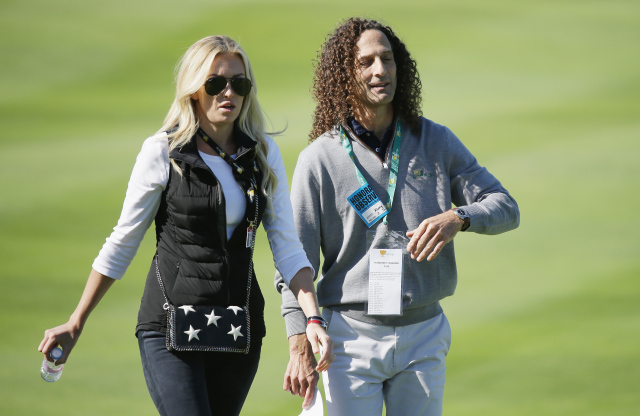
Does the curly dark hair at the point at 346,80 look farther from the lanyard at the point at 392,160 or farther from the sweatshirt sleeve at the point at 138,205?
the sweatshirt sleeve at the point at 138,205

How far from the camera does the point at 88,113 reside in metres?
4.23

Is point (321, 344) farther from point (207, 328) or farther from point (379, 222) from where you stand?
point (379, 222)

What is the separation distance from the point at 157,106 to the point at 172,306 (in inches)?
102

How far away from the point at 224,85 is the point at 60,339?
2.34 feet

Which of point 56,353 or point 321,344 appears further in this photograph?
point 321,344

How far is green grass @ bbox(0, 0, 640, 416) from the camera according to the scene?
3420 millimetres

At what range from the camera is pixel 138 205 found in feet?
6.14

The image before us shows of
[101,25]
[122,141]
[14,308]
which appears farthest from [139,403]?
[101,25]

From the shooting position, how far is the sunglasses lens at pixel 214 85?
1.94 meters

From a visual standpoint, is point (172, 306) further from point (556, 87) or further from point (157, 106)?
point (556, 87)

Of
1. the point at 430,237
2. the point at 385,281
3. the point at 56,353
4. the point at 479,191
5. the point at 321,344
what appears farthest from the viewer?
the point at 479,191

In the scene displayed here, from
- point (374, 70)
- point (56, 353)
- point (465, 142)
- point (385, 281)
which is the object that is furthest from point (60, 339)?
point (465, 142)

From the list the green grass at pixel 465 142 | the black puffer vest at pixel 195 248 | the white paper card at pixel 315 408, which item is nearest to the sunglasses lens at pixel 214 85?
the black puffer vest at pixel 195 248

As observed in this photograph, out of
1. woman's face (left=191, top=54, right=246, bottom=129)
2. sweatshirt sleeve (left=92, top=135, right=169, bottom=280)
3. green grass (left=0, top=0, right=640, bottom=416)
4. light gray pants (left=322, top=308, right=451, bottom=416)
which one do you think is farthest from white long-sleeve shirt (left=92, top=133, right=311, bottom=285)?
green grass (left=0, top=0, right=640, bottom=416)
